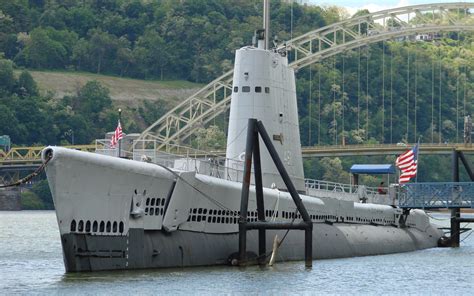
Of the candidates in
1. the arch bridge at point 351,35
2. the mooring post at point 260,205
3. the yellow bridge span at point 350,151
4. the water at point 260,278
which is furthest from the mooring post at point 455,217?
the arch bridge at point 351,35

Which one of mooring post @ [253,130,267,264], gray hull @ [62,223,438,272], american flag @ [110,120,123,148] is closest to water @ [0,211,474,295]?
gray hull @ [62,223,438,272]

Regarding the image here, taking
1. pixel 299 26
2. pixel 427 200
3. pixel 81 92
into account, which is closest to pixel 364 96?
pixel 299 26

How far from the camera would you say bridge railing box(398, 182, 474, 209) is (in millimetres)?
68125

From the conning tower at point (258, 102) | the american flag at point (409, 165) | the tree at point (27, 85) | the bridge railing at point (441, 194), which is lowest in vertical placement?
the bridge railing at point (441, 194)

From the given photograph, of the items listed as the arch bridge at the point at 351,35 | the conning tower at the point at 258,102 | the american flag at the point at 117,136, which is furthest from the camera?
the arch bridge at the point at 351,35

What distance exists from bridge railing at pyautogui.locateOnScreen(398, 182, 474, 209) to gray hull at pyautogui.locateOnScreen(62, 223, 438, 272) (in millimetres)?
8423

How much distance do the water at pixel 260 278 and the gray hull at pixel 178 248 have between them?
0.42 meters

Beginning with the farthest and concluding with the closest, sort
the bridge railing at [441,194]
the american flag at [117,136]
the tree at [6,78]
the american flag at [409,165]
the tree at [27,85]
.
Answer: the tree at [27,85] → the tree at [6,78] → the american flag at [409,165] → the bridge railing at [441,194] → the american flag at [117,136]

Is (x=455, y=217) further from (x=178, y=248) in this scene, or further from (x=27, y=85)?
(x=27, y=85)

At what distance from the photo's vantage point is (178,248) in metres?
46.4

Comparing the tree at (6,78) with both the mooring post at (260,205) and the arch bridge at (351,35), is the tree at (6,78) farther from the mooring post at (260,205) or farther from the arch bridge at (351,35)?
the mooring post at (260,205)

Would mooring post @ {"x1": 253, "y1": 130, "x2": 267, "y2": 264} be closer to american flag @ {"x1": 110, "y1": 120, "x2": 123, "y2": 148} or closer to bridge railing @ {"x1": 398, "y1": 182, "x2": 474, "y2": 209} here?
american flag @ {"x1": 110, "y1": 120, "x2": 123, "y2": 148}

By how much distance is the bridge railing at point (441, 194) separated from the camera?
6812 cm

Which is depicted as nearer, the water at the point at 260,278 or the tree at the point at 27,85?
the water at the point at 260,278
